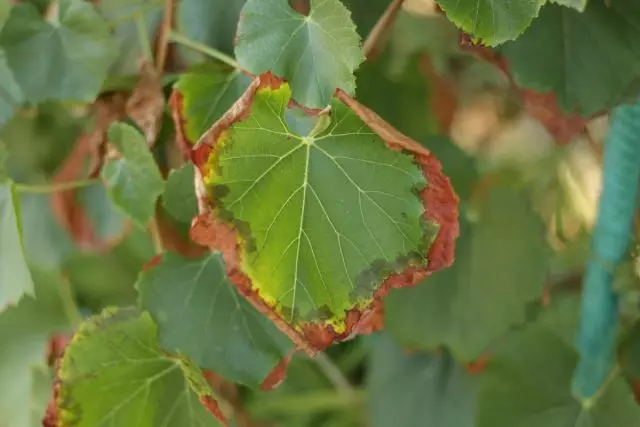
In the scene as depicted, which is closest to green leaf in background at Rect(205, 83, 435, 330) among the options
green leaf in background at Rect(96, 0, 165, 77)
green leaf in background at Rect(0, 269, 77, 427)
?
green leaf in background at Rect(96, 0, 165, 77)

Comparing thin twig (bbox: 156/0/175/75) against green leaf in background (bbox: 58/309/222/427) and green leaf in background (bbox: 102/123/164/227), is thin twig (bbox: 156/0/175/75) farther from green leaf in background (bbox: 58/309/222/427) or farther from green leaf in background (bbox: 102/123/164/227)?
green leaf in background (bbox: 58/309/222/427)

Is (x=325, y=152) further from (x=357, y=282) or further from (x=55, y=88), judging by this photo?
(x=55, y=88)

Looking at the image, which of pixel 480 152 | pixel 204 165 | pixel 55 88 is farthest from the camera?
pixel 480 152

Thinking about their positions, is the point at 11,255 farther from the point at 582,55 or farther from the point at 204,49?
the point at 582,55

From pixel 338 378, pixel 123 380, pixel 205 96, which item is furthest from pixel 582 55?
pixel 338 378

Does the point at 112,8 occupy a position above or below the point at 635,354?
above

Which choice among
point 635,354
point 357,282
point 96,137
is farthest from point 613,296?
point 96,137
